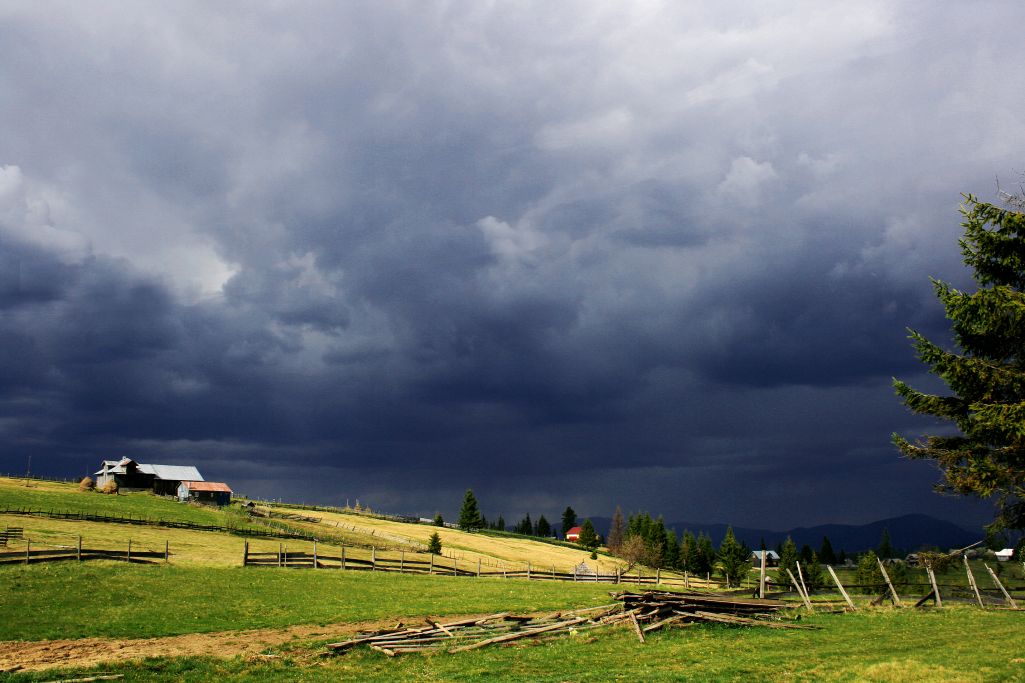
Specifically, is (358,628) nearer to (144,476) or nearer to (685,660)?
(685,660)

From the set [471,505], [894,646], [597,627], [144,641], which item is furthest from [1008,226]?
[471,505]

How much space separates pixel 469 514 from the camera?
14338 cm

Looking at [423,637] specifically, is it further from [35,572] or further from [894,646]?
[35,572]

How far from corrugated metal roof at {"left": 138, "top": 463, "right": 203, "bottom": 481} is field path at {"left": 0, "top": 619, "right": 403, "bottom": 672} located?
112038 millimetres

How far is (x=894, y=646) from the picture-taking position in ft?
68.1

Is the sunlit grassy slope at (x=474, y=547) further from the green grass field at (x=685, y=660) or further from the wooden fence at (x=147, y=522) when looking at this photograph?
the green grass field at (x=685, y=660)

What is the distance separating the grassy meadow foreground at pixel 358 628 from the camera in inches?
737

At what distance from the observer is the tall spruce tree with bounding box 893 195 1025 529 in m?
22.0

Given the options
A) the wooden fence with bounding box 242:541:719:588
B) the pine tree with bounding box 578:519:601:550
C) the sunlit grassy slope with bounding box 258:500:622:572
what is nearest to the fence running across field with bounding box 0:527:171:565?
the wooden fence with bounding box 242:541:719:588

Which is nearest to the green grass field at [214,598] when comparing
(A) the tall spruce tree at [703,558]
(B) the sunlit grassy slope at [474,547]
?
(B) the sunlit grassy slope at [474,547]

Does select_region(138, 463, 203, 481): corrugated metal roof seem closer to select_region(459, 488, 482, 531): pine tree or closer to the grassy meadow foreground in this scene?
select_region(459, 488, 482, 531): pine tree

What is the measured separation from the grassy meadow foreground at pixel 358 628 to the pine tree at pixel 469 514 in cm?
9661

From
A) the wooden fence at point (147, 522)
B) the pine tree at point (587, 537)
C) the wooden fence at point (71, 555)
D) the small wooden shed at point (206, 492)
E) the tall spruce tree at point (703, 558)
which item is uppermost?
the small wooden shed at point (206, 492)

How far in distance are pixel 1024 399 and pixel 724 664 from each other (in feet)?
42.4
